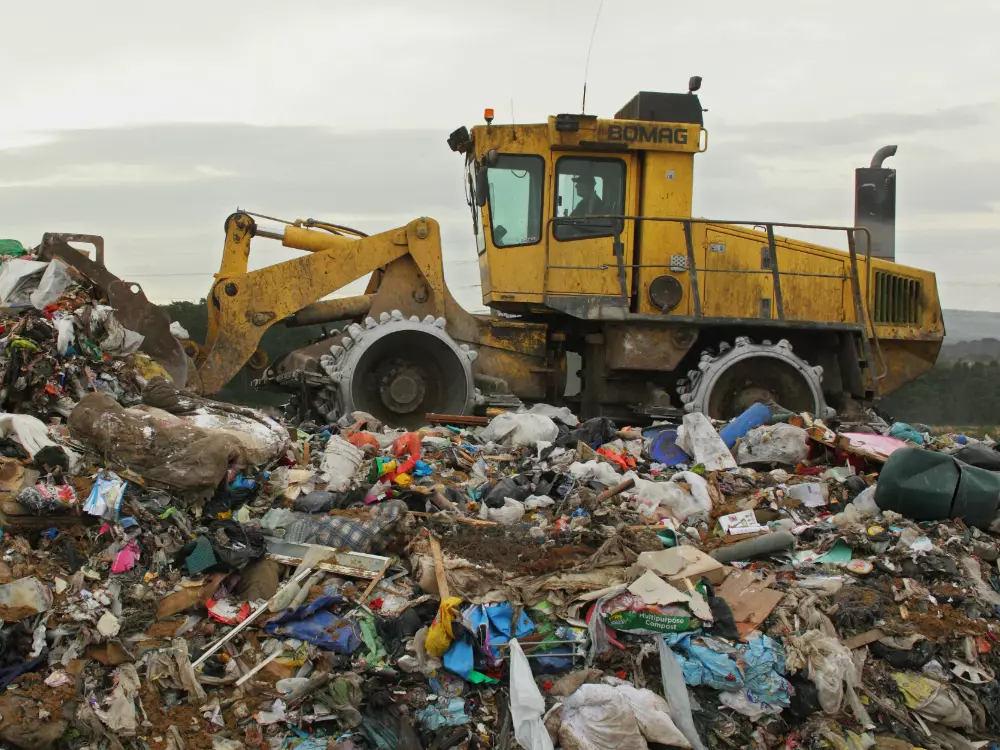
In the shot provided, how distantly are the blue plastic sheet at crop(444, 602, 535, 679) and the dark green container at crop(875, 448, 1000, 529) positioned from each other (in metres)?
2.50

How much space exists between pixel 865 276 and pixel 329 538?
20.5ft

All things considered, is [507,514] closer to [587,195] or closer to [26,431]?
[26,431]

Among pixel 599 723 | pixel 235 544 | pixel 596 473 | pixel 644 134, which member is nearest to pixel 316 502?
pixel 235 544

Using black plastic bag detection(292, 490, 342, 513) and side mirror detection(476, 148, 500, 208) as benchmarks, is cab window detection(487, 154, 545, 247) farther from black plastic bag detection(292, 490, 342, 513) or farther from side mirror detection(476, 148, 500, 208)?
black plastic bag detection(292, 490, 342, 513)

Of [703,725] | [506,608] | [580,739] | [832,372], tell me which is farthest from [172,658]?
[832,372]

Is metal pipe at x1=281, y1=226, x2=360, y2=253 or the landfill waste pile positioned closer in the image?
the landfill waste pile

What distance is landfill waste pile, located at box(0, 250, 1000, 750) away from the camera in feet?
13.6

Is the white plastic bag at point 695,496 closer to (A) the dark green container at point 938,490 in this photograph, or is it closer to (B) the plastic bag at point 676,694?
(A) the dark green container at point 938,490

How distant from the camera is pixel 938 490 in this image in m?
5.74

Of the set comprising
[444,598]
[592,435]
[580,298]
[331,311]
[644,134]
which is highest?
[644,134]

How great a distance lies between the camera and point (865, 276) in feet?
30.7

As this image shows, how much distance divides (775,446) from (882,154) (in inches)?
167

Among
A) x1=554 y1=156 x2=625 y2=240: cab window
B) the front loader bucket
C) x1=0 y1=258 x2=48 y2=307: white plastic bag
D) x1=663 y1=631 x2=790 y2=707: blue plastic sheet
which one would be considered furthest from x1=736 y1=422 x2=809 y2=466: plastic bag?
x1=0 y1=258 x2=48 y2=307: white plastic bag

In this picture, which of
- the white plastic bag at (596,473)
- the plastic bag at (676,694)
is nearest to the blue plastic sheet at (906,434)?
the white plastic bag at (596,473)
